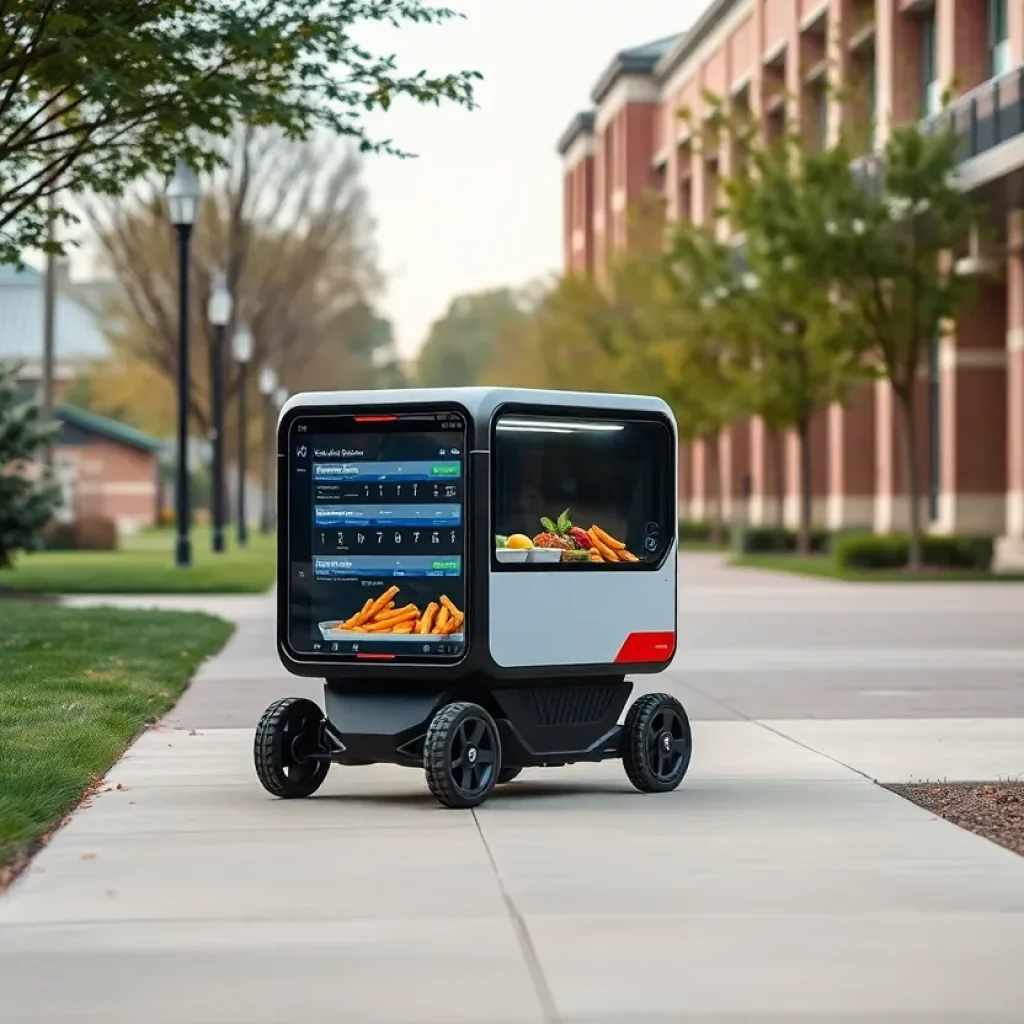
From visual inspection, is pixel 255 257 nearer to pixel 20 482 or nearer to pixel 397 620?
pixel 20 482

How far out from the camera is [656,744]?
11727 mm

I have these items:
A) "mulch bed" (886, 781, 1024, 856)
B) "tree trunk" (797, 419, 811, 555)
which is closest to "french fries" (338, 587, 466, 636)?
"mulch bed" (886, 781, 1024, 856)

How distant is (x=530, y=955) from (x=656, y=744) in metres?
4.38

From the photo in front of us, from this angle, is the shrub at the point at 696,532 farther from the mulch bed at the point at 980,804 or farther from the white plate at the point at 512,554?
the white plate at the point at 512,554

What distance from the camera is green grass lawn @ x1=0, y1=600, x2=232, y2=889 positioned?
10.8 metres

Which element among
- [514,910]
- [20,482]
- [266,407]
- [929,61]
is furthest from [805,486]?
[514,910]

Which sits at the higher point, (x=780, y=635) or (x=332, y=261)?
(x=332, y=261)

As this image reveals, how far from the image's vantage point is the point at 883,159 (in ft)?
148

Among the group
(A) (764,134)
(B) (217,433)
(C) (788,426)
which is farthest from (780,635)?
(A) (764,134)

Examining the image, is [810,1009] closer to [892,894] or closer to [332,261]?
[892,894]

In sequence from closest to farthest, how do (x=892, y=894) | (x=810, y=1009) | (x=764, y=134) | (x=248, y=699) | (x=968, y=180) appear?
(x=810, y=1009)
(x=892, y=894)
(x=248, y=699)
(x=968, y=180)
(x=764, y=134)

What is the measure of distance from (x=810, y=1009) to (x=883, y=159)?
3975 cm

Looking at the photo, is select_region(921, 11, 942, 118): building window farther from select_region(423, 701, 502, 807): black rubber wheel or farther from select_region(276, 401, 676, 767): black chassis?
select_region(423, 701, 502, 807): black rubber wheel

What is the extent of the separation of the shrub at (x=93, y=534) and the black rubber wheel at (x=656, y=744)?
48.7 m
